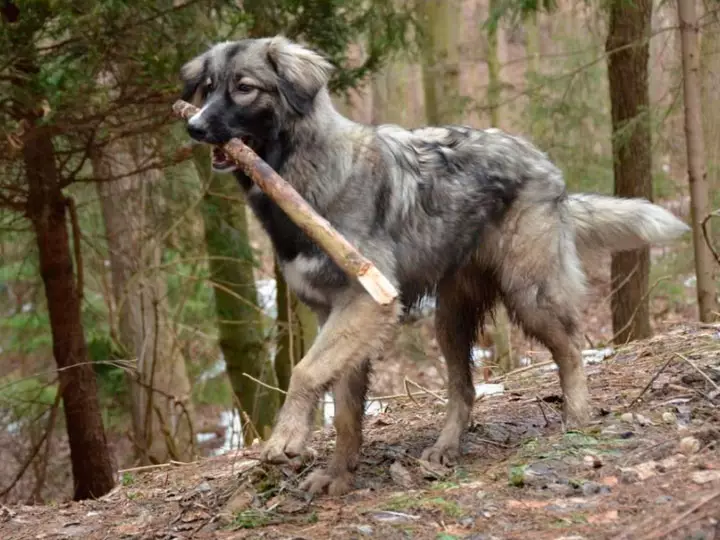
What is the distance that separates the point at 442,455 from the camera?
5902 millimetres

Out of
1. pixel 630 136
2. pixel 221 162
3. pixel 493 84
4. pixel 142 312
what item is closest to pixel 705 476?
pixel 221 162

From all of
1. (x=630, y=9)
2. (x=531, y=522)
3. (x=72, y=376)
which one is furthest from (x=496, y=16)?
(x=531, y=522)

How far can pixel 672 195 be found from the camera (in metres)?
16.5

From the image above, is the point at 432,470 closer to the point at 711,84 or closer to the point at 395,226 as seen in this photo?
the point at 395,226

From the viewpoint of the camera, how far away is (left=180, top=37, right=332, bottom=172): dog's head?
206 inches

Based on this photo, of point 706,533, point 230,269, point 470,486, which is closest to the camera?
point 706,533

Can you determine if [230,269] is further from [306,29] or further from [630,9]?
[630,9]

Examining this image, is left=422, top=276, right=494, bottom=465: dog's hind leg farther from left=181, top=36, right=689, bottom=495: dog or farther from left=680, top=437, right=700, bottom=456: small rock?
left=680, top=437, right=700, bottom=456: small rock

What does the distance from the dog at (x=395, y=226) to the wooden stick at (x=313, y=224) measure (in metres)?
0.19

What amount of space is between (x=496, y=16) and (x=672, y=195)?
7.87 meters

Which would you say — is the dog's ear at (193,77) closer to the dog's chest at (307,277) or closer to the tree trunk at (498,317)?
the dog's chest at (307,277)

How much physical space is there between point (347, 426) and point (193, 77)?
7.11 ft

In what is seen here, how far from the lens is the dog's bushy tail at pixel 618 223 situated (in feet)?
21.1

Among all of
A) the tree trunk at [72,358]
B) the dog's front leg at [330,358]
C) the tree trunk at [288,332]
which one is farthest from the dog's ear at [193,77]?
the tree trunk at [288,332]
